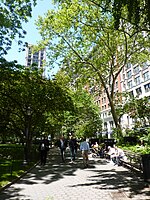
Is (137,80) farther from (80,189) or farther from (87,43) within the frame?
(80,189)

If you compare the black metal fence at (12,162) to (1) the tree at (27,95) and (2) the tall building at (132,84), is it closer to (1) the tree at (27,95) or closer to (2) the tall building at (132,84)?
(1) the tree at (27,95)

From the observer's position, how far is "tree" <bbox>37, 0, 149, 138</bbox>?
18.6 meters

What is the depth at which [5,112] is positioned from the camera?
19281mm

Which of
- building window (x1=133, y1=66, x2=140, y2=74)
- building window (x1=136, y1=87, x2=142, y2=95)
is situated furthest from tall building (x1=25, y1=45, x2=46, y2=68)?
building window (x1=136, y1=87, x2=142, y2=95)

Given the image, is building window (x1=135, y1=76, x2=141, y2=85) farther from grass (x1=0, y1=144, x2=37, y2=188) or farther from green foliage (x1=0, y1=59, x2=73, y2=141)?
grass (x1=0, y1=144, x2=37, y2=188)

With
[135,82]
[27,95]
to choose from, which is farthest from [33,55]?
[27,95]

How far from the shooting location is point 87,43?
21609 millimetres

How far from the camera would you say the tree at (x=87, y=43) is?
18641 millimetres

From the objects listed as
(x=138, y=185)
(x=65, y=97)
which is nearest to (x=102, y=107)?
(x=65, y=97)

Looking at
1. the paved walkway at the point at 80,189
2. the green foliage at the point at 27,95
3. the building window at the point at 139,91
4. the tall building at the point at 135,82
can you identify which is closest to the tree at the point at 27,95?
the green foliage at the point at 27,95

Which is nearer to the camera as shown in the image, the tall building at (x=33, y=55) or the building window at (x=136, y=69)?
the tall building at (x=33, y=55)

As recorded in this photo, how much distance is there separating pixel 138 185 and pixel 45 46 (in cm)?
1788

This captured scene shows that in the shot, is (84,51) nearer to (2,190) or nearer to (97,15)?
(97,15)

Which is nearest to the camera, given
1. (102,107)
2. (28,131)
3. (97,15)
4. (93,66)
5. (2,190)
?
(2,190)
